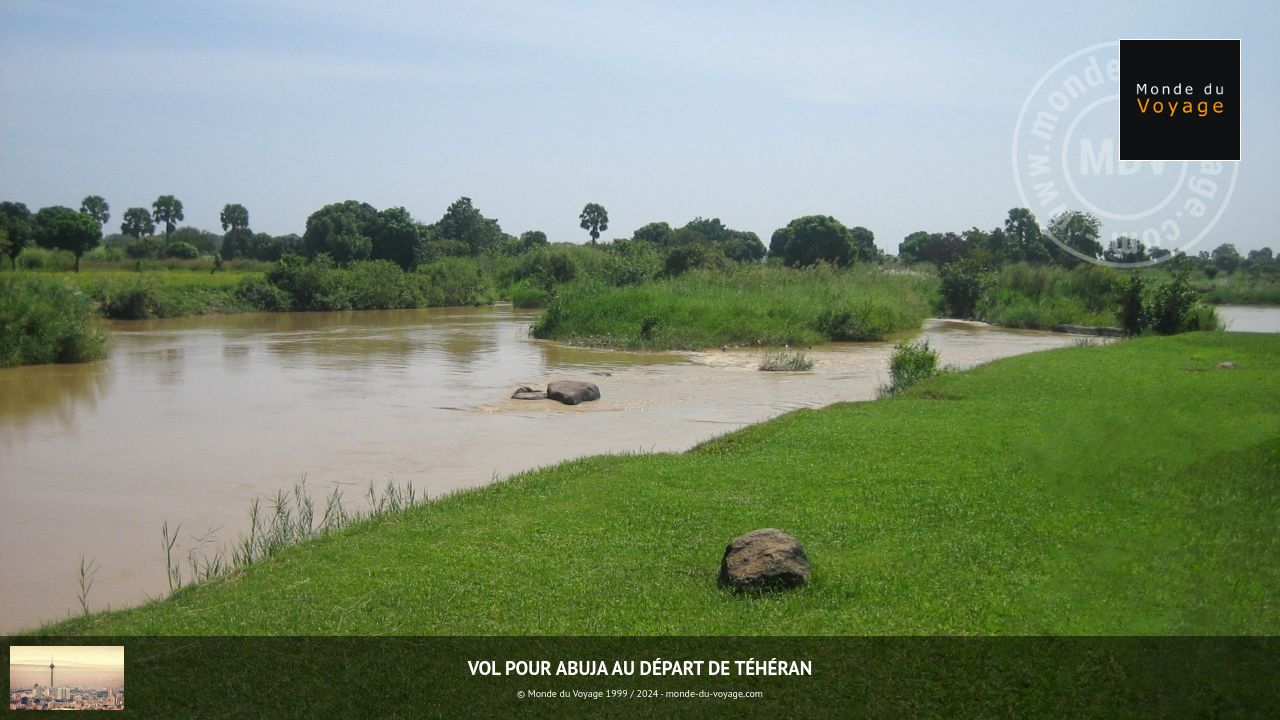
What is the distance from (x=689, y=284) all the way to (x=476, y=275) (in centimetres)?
2981

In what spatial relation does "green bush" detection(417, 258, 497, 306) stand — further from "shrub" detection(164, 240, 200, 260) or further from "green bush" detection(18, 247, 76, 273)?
"shrub" detection(164, 240, 200, 260)

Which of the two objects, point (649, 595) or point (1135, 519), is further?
point (1135, 519)

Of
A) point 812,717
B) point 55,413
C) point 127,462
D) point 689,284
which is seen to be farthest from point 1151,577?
point 689,284

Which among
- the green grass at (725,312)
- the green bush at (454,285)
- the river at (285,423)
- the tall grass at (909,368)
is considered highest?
the green bush at (454,285)

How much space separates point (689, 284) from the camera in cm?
3659

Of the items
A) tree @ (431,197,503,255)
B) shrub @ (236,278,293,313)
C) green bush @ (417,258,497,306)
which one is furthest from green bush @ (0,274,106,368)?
tree @ (431,197,503,255)

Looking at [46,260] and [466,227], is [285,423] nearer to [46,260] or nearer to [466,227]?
[46,260]

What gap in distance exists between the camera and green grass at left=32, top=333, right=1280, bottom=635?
5.76 m

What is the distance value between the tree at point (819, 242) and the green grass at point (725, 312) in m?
29.3

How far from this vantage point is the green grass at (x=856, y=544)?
5.76m

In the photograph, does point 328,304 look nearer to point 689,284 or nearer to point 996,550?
point 689,284

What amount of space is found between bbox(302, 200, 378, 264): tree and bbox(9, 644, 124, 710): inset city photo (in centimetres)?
6448

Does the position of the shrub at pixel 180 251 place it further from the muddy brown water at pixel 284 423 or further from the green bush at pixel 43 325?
the green bush at pixel 43 325

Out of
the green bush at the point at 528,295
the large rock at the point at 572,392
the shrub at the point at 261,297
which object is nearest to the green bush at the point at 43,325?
the large rock at the point at 572,392
